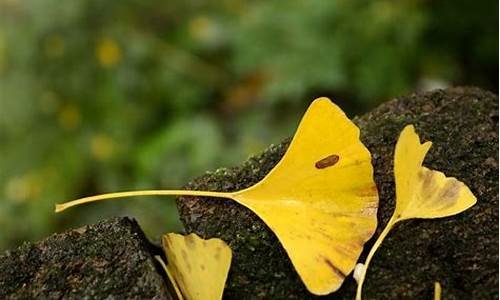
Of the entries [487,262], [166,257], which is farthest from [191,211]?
[487,262]

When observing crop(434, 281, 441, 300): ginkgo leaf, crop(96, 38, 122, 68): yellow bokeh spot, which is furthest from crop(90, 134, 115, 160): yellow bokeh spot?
crop(434, 281, 441, 300): ginkgo leaf

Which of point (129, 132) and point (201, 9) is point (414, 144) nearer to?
point (129, 132)

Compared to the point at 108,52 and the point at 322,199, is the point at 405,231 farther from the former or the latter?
the point at 108,52

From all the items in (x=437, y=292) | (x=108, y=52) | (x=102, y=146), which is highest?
(x=108, y=52)

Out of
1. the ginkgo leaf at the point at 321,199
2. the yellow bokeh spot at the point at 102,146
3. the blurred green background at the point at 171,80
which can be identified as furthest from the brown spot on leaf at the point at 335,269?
the yellow bokeh spot at the point at 102,146

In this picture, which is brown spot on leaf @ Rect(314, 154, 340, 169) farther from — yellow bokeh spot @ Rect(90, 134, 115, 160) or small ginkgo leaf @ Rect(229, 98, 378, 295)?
yellow bokeh spot @ Rect(90, 134, 115, 160)

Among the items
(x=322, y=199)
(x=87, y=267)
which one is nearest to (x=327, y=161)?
(x=322, y=199)

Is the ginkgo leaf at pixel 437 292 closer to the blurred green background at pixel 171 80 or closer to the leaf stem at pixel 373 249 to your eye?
the leaf stem at pixel 373 249
